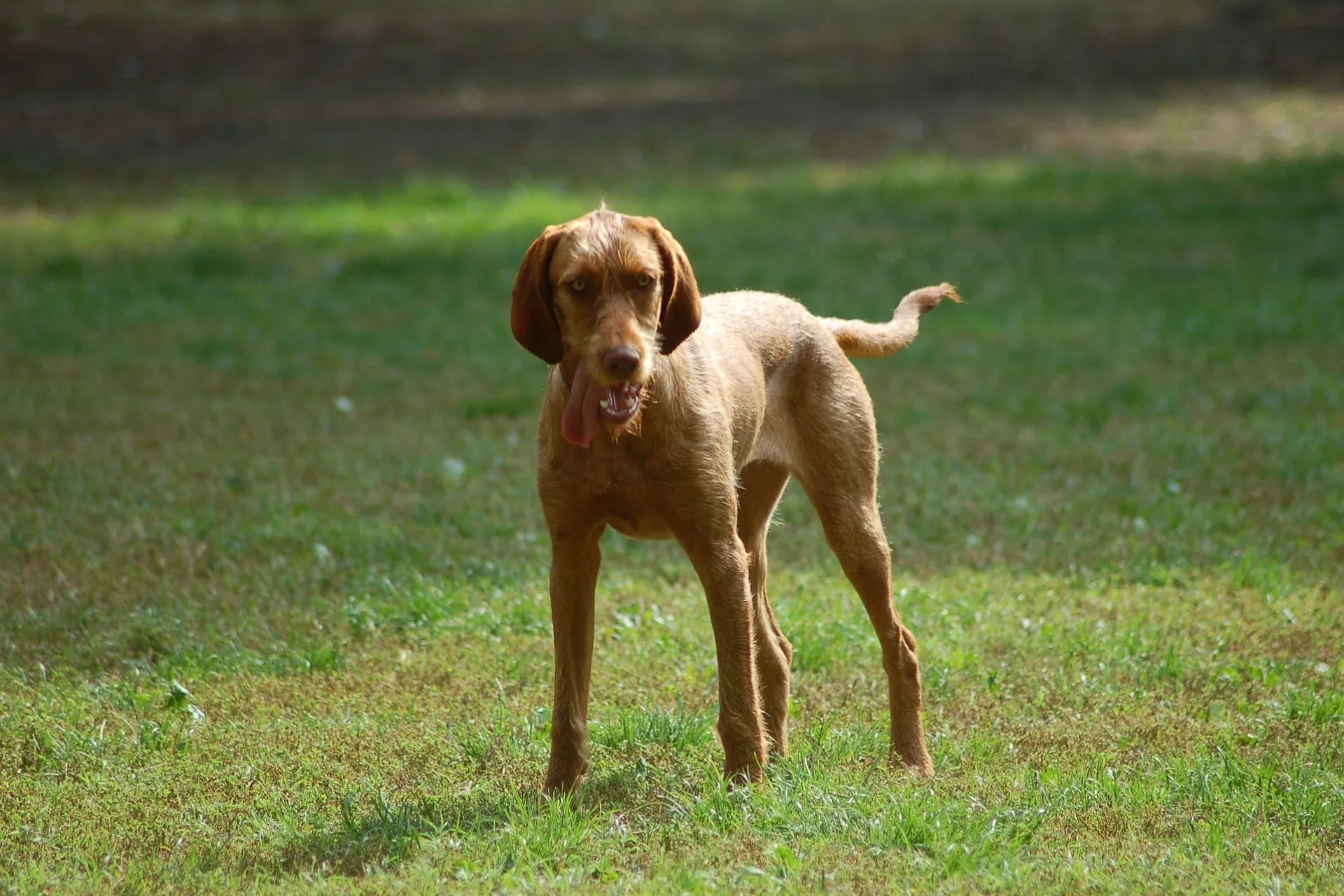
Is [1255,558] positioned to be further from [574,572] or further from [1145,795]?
[574,572]

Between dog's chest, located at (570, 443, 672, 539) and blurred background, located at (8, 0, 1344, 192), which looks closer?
dog's chest, located at (570, 443, 672, 539)

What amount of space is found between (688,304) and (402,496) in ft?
11.9

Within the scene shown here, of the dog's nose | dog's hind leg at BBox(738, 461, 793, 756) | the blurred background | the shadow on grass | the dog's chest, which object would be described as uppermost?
the dog's nose

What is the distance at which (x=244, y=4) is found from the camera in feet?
75.4

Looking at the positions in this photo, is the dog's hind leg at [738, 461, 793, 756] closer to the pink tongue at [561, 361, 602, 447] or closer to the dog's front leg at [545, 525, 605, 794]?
the dog's front leg at [545, 525, 605, 794]

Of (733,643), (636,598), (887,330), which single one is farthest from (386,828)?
(887,330)

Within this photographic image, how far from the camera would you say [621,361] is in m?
3.85

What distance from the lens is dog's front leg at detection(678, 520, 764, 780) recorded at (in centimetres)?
432

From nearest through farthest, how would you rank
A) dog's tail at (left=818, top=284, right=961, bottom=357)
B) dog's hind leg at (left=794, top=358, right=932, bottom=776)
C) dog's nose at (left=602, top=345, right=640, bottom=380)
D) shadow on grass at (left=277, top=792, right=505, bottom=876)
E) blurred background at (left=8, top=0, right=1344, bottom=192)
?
dog's nose at (left=602, top=345, right=640, bottom=380) → shadow on grass at (left=277, top=792, right=505, bottom=876) → dog's hind leg at (left=794, top=358, right=932, bottom=776) → dog's tail at (left=818, top=284, right=961, bottom=357) → blurred background at (left=8, top=0, right=1344, bottom=192)

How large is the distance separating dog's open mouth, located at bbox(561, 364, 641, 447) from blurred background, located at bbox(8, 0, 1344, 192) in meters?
11.6

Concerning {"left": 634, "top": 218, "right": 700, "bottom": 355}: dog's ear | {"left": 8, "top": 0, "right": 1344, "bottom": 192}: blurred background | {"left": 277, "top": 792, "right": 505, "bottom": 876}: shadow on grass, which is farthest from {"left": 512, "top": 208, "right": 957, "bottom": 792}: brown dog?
{"left": 8, "top": 0, "right": 1344, "bottom": 192}: blurred background

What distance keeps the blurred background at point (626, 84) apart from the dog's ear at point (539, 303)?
11.4 metres

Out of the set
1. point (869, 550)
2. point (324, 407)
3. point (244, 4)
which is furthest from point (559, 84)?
point (869, 550)

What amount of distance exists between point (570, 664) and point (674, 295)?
1134mm
